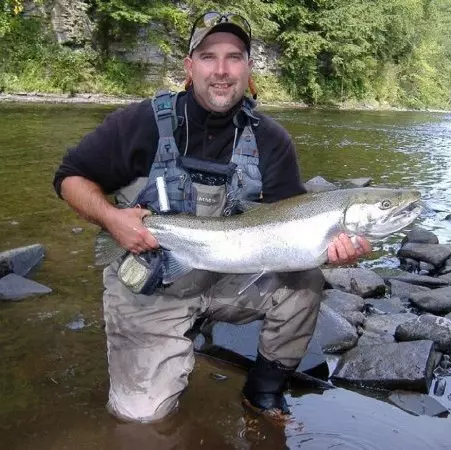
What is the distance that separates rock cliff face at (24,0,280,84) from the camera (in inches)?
961

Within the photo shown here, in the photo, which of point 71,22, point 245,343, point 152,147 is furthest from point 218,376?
point 71,22

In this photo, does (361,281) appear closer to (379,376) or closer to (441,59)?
(379,376)

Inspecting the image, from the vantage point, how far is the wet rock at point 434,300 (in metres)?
4.87

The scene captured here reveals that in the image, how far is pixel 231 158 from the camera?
312cm

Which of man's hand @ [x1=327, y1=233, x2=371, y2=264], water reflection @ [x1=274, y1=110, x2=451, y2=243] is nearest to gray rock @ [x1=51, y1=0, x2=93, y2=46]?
water reflection @ [x1=274, y1=110, x2=451, y2=243]

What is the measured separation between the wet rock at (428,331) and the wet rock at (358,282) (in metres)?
1.00

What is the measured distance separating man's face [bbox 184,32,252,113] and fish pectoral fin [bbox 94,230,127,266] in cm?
87

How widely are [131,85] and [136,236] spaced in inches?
964

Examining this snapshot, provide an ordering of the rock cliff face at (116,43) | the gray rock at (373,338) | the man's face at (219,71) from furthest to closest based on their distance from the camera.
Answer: the rock cliff face at (116,43) < the gray rock at (373,338) < the man's face at (219,71)

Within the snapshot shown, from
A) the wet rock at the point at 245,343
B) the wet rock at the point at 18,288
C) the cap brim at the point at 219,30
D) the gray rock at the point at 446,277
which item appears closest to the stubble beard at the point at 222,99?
the cap brim at the point at 219,30

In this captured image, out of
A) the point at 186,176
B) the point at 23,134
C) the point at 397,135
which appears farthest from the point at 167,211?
the point at 397,135

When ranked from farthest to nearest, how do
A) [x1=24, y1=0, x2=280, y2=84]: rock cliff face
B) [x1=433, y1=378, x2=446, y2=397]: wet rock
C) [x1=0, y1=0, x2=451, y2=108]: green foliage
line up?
1. [x1=24, y1=0, x2=280, y2=84]: rock cliff face
2. [x1=0, y1=0, x2=451, y2=108]: green foliage
3. [x1=433, y1=378, x2=446, y2=397]: wet rock

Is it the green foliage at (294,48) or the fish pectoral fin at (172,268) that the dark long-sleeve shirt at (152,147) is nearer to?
the fish pectoral fin at (172,268)

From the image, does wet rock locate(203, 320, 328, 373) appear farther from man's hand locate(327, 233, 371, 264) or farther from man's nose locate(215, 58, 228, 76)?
man's nose locate(215, 58, 228, 76)
